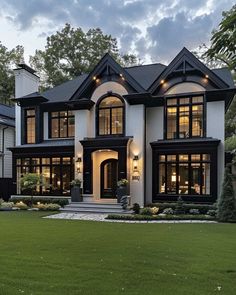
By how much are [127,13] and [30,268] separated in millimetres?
18225

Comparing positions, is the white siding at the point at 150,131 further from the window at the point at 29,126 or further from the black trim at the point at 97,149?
the window at the point at 29,126

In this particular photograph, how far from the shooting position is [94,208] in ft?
58.1

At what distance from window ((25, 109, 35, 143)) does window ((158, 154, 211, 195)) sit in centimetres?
852

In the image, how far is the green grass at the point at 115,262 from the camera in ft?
16.0

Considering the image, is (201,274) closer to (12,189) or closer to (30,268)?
(30,268)

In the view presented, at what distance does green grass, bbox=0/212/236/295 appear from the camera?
4865mm

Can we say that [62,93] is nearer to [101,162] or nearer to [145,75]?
[145,75]

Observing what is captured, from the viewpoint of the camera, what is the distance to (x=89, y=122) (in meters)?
19.7

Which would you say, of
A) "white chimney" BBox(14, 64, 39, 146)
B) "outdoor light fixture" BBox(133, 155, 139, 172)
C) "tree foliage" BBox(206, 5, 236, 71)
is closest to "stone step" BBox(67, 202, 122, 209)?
"outdoor light fixture" BBox(133, 155, 139, 172)

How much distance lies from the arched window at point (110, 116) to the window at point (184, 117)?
8.44 ft

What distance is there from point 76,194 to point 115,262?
1255 cm

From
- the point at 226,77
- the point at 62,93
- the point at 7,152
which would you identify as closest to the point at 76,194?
the point at 62,93

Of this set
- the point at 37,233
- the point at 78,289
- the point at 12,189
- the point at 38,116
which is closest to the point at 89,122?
the point at 38,116

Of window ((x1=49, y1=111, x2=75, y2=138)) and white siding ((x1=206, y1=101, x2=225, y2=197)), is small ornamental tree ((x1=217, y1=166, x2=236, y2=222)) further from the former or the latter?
window ((x1=49, y1=111, x2=75, y2=138))
